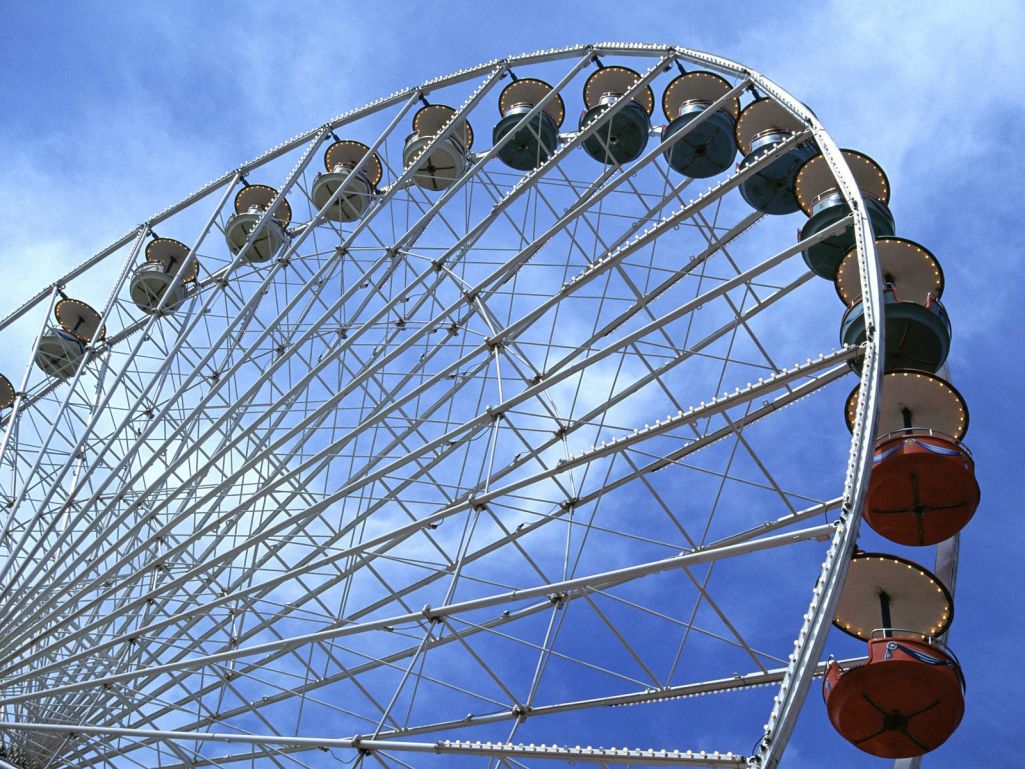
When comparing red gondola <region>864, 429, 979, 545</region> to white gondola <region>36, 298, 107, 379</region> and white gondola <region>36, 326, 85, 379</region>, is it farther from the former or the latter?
white gondola <region>36, 326, 85, 379</region>

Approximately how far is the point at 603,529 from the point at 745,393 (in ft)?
12.7

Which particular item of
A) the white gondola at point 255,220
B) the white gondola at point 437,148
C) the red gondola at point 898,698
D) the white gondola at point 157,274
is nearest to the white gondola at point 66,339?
the white gondola at point 157,274

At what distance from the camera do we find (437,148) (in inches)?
848

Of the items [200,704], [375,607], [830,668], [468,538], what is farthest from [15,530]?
[830,668]

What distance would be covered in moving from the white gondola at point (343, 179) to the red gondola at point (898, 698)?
48.2 feet

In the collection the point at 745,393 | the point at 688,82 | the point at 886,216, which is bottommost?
the point at 745,393

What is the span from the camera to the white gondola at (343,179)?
76.0 feet

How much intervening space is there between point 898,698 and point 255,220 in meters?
17.4

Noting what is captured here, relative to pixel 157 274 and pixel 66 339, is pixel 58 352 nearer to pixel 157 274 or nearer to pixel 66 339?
pixel 66 339

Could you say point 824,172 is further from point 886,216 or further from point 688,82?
point 688,82

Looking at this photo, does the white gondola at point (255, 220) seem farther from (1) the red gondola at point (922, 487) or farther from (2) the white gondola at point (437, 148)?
(1) the red gondola at point (922, 487)

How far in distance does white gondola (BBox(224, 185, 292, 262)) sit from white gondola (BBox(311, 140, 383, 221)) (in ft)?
4.01

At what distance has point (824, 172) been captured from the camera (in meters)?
16.2

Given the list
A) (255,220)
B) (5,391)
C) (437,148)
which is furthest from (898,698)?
(5,391)
